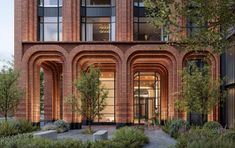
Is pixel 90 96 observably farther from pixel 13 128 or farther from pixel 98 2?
pixel 98 2

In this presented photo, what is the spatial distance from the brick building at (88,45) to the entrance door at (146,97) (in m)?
5.64

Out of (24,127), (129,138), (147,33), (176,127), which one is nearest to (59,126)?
(24,127)

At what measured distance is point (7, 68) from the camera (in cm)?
3127

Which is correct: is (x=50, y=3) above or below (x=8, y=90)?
above

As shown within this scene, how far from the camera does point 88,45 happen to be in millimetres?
35031

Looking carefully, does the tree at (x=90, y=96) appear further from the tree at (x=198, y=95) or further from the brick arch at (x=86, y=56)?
the tree at (x=198, y=95)

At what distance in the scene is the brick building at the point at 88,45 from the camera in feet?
114

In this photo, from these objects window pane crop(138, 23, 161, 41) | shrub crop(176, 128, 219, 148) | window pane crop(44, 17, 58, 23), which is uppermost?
window pane crop(44, 17, 58, 23)

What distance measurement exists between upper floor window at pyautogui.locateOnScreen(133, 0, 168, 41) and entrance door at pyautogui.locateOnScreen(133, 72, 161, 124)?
642cm

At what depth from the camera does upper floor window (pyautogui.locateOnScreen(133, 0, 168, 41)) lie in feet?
122

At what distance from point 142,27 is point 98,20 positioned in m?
4.27

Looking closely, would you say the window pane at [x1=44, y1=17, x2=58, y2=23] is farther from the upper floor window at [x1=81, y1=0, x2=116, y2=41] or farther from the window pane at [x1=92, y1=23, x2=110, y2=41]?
the window pane at [x1=92, y1=23, x2=110, y2=41]

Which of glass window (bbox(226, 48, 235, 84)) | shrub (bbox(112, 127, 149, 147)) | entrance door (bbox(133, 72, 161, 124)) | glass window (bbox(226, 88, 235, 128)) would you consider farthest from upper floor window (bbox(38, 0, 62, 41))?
shrub (bbox(112, 127, 149, 147))

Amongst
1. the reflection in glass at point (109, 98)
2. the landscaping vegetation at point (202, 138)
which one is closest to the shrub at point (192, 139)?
the landscaping vegetation at point (202, 138)
